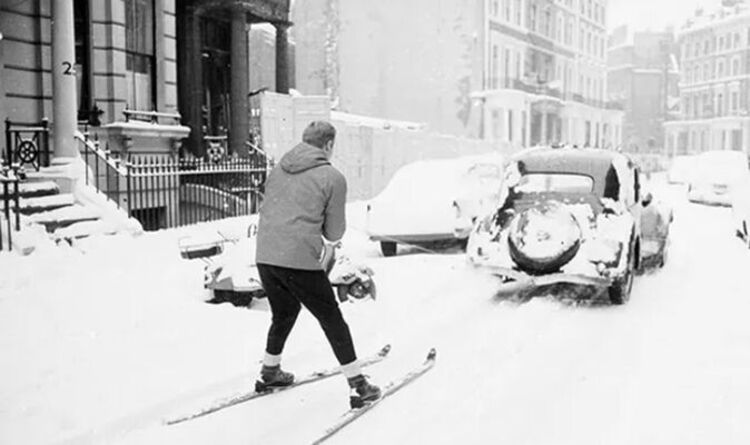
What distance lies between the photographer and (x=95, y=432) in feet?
16.0

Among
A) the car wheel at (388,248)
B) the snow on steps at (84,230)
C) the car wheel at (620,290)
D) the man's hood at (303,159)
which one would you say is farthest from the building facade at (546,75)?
the man's hood at (303,159)

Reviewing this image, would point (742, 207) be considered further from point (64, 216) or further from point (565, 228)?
point (64, 216)

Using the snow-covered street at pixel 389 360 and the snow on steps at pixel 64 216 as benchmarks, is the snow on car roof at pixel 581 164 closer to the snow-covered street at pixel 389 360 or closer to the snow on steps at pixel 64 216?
the snow-covered street at pixel 389 360

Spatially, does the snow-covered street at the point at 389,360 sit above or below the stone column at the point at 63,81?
below

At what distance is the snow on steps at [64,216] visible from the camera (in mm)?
10766

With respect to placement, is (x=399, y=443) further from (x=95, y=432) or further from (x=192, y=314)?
(x=192, y=314)

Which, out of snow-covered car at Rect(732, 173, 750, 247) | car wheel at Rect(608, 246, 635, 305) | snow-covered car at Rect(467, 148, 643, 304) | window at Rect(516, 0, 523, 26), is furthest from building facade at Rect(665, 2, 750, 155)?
car wheel at Rect(608, 246, 635, 305)

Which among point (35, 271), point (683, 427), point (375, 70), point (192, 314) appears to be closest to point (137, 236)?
point (35, 271)

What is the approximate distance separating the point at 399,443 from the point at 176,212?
11043mm

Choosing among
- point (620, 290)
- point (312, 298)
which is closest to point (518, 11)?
point (620, 290)

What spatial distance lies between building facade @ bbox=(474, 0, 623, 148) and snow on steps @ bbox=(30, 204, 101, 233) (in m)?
28.1

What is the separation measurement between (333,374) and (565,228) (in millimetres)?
3813

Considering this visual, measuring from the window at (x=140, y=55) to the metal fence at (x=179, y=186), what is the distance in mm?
1376

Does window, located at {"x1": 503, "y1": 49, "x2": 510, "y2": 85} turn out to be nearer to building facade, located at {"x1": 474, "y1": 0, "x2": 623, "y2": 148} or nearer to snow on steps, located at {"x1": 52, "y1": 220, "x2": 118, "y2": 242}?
building facade, located at {"x1": 474, "y1": 0, "x2": 623, "y2": 148}
